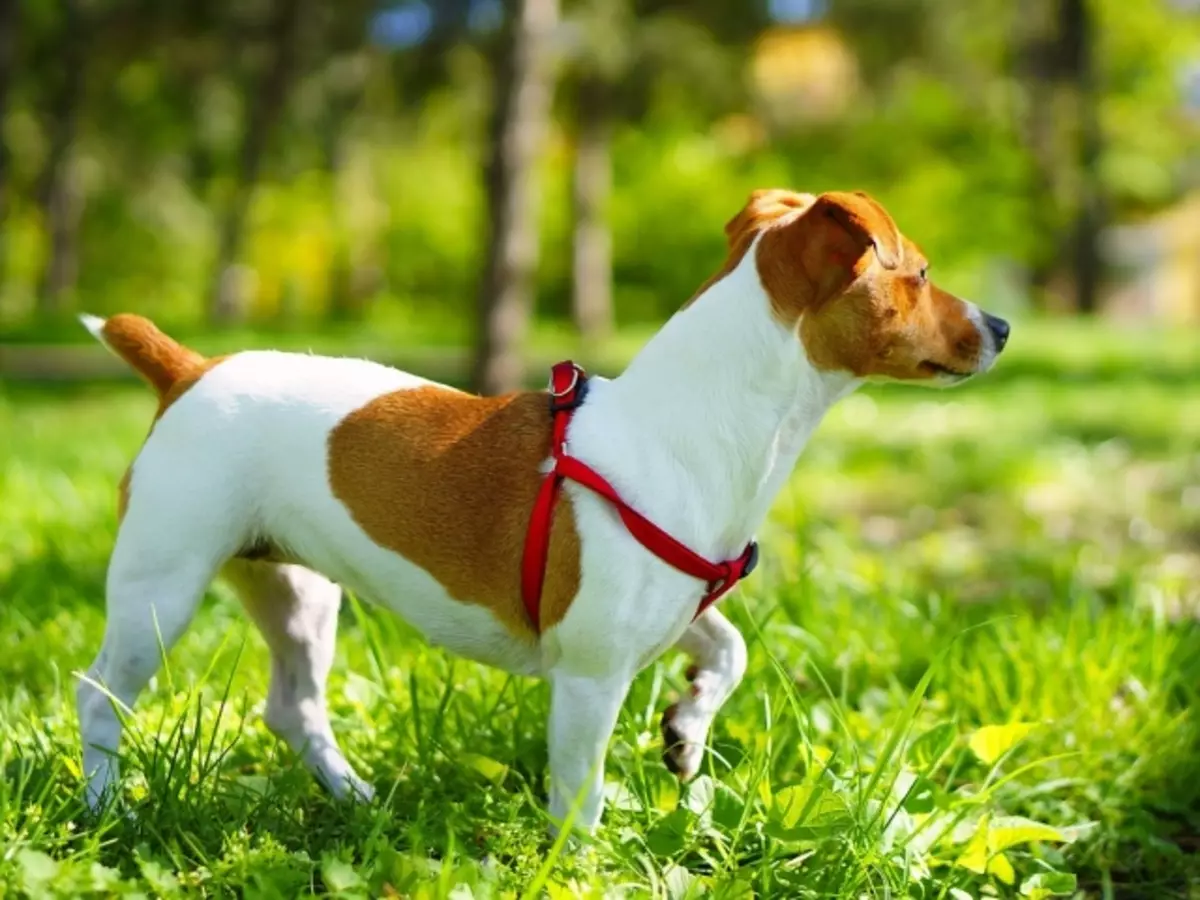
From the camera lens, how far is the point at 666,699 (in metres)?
3.01

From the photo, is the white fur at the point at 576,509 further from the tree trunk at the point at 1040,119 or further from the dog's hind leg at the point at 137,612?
the tree trunk at the point at 1040,119

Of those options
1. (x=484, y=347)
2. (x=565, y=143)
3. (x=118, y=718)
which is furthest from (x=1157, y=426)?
(x=565, y=143)

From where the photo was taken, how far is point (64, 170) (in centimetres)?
2030

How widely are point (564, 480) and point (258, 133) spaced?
59.7ft

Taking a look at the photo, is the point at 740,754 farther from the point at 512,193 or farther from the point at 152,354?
the point at 512,193

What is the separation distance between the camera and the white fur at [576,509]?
2.20 m

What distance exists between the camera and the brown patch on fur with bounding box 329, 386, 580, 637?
Result: 2.29m

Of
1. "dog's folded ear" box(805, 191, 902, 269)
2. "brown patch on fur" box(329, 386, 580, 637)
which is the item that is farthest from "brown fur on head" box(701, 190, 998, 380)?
"brown patch on fur" box(329, 386, 580, 637)

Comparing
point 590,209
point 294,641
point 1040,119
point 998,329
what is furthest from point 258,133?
point 998,329

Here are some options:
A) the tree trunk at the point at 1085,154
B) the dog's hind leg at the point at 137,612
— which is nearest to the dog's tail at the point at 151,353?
the dog's hind leg at the point at 137,612

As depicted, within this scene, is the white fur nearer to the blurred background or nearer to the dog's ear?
the dog's ear

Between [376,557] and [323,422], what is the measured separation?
27cm

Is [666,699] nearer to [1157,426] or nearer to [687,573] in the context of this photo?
[687,573]

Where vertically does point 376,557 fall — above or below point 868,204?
below
